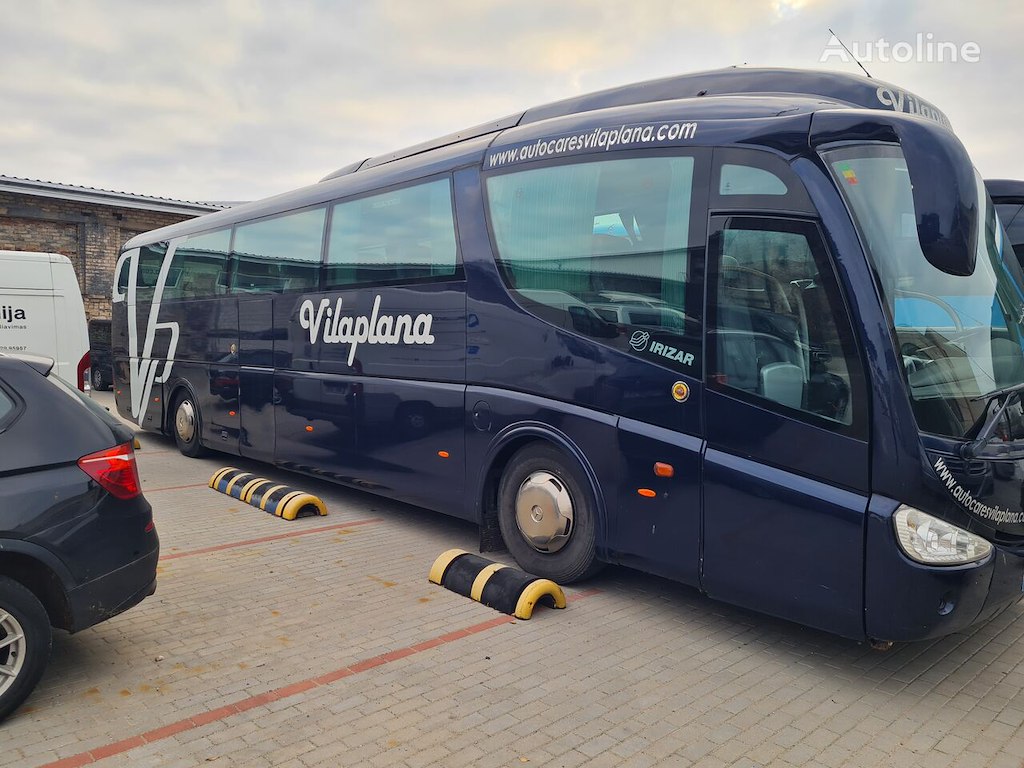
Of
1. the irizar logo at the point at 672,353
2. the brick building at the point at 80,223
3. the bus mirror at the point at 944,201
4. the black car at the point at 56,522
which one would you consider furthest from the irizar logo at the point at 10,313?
the brick building at the point at 80,223

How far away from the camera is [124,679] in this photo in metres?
4.16

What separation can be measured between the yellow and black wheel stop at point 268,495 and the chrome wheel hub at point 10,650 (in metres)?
4.09

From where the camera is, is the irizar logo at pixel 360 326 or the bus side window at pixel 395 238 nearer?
the bus side window at pixel 395 238

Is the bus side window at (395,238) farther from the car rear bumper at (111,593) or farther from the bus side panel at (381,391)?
the car rear bumper at (111,593)

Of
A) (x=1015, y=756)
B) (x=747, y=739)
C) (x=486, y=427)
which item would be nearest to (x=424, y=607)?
(x=486, y=427)

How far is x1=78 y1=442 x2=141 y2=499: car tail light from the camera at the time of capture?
3.87m

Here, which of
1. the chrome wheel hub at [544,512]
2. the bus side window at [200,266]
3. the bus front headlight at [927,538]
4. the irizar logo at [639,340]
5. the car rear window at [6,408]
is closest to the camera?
the car rear window at [6,408]

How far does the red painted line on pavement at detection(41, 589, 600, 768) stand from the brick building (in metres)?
21.7

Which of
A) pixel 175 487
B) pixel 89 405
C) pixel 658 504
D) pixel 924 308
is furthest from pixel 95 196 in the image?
pixel 924 308

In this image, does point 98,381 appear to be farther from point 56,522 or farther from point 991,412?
point 991,412

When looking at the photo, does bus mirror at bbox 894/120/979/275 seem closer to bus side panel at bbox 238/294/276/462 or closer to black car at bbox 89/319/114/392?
bus side panel at bbox 238/294/276/462

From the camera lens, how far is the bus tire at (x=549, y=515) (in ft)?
18.0

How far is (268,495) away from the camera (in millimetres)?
8180

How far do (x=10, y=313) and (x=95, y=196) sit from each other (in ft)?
44.3
